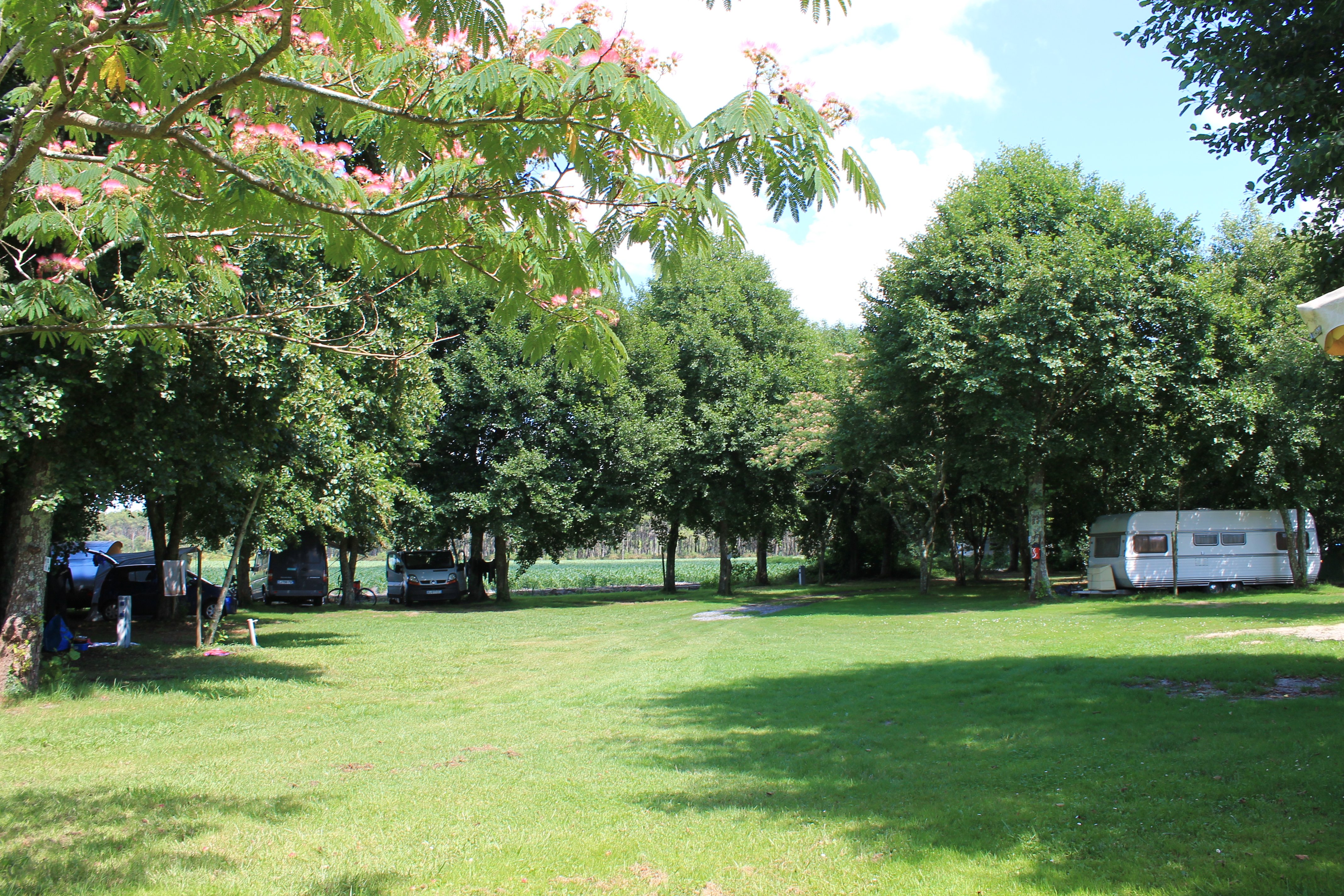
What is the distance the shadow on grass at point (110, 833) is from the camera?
13.8 feet

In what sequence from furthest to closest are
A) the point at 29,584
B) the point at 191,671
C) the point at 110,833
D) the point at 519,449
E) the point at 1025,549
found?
the point at 1025,549 < the point at 519,449 < the point at 191,671 < the point at 29,584 < the point at 110,833

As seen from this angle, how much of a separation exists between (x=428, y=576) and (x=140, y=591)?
996 centimetres

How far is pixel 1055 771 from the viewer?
20.0 feet

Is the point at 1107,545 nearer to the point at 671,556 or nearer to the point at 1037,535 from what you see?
the point at 1037,535

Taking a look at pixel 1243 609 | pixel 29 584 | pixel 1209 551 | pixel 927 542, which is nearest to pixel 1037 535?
pixel 927 542

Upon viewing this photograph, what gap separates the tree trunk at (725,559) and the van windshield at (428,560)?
1001cm

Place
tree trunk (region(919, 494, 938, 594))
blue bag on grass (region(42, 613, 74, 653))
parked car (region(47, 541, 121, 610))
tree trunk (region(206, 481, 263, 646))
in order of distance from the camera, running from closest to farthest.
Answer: blue bag on grass (region(42, 613, 74, 653))
tree trunk (region(206, 481, 263, 646))
parked car (region(47, 541, 121, 610))
tree trunk (region(919, 494, 938, 594))

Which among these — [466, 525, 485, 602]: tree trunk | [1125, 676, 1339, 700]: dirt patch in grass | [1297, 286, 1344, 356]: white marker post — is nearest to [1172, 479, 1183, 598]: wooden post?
[1125, 676, 1339, 700]: dirt patch in grass

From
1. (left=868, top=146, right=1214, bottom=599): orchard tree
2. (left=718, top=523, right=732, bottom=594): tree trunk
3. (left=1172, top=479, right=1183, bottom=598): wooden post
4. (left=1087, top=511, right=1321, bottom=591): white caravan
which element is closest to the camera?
(left=868, top=146, right=1214, bottom=599): orchard tree

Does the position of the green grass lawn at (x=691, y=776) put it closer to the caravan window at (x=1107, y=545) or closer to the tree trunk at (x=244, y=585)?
the caravan window at (x=1107, y=545)

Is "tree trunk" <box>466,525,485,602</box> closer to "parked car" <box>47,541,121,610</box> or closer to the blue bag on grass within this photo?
"parked car" <box>47,541,121,610</box>

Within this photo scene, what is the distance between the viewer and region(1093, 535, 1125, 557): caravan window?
1044 inches

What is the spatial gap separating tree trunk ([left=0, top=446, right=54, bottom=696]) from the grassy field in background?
23621 mm

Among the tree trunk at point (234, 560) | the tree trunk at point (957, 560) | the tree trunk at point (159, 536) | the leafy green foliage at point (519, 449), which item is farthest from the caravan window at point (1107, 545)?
the tree trunk at point (159, 536)
